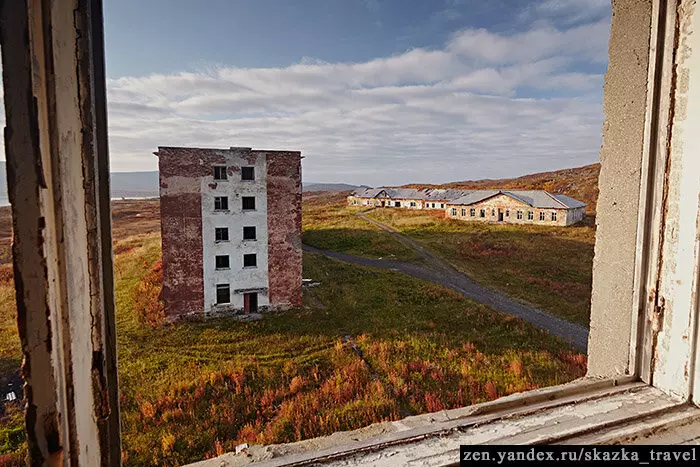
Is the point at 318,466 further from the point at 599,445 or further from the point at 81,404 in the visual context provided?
the point at 599,445

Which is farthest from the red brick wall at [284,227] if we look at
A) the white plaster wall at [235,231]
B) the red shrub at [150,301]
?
the red shrub at [150,301]

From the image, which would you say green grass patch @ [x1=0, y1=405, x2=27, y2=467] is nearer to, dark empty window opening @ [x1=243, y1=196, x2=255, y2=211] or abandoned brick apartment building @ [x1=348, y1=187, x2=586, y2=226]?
dark empty window opening @ [x1=243, y1=196, x2=255, y2=211]

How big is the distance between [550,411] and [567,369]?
10203 millimetres

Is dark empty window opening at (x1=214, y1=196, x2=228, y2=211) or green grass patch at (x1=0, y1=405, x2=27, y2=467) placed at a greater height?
dark empty window opening at (x1=214, y1=196, x2=228, y2=211)

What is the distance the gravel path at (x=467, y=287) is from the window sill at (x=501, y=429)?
470 inches

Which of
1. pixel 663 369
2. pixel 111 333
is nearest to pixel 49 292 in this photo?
pixel 111 333

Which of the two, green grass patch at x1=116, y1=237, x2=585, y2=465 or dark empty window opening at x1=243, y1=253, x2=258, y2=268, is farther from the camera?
dark empty window opening at x1=243, y1=253, x2=258, y2=268

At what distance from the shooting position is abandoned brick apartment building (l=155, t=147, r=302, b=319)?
46.2 ft

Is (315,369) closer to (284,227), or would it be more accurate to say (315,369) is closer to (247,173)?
(284,227)

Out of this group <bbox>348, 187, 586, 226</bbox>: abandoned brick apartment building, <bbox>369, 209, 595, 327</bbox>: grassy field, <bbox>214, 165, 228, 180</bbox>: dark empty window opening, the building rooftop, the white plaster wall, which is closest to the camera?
<bbox>214, 165, 228, 180</bbox>: dark empty window opening

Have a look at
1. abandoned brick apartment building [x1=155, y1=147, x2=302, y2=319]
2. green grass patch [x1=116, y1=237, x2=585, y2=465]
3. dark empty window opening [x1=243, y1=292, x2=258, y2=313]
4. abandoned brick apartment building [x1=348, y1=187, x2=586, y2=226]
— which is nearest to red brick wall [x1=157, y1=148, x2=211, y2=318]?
abandoned brick apartment building [x1=155, y1=147, x2=302, y2=319]

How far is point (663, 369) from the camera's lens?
154 centimetres

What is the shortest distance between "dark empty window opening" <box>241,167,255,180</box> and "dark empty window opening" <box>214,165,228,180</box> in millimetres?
634

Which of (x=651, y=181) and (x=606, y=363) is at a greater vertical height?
(x=651, y=181)
